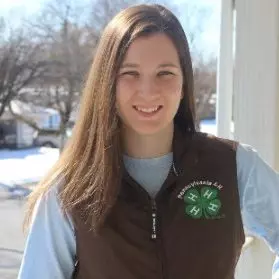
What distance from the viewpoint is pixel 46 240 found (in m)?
0.81

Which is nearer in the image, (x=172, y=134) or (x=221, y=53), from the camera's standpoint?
(x=172, y=134)

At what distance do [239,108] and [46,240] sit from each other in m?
1.15

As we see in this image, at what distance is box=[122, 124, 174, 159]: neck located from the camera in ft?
2.90

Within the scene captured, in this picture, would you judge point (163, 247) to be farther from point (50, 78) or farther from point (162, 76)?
point (50, 78)

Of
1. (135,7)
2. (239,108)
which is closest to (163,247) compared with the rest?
(135,7)

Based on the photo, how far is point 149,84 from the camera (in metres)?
0.80

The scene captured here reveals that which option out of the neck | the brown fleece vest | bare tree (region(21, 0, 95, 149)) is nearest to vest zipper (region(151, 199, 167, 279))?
the brown fleece vest

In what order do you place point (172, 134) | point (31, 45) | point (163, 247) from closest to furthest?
point (163, 247), point (172, 134), point (31, 45)

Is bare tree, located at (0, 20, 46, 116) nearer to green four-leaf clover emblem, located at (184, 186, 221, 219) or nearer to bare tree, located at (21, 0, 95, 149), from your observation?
bare tree, located at (21, 0, 95, 149)

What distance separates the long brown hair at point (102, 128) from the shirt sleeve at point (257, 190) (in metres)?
0.16

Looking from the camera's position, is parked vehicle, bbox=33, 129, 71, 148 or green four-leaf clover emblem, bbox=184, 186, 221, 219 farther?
parked vehicle, bbox=33, 129, 71, 148

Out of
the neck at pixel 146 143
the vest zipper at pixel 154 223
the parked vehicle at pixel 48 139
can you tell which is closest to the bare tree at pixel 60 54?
the parked vehicle at pixel 48 139

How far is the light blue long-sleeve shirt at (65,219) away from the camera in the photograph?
0.82 metres

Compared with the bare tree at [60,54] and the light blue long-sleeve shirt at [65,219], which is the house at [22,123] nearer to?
the bare tree at [60,54]
